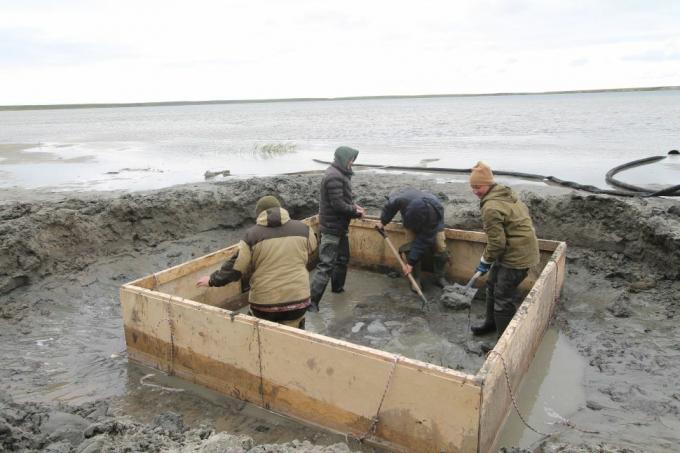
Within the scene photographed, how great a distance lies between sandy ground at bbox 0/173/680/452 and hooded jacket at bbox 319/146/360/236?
1.09 meters

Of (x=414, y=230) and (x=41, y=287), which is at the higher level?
(x=414, y=230)

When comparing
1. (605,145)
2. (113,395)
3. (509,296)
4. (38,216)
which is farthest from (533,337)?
(605,145)

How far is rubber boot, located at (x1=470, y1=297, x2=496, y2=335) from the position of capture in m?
5.49

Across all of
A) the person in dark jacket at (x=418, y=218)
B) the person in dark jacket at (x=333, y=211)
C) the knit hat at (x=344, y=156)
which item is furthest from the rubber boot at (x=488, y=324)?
the knit hat at (x=344, y=156)

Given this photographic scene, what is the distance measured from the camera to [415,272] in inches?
274

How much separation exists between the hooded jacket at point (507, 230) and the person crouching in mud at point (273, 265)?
1.71 meters

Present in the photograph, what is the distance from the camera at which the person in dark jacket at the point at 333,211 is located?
6.07 metres

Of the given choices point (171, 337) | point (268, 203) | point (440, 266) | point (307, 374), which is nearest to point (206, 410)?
point (171, 337)

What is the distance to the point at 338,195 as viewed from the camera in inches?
240

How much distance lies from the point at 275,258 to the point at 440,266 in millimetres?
3450

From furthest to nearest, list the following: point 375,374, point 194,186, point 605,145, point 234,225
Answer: point 605,145 < point 194,186 < point 234,225 < point 375,374

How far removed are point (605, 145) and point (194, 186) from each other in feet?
67.5

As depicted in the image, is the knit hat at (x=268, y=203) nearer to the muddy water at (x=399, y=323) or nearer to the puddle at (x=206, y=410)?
the puddle at (x=206, y=410)

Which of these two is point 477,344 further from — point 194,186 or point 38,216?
point 194,186
